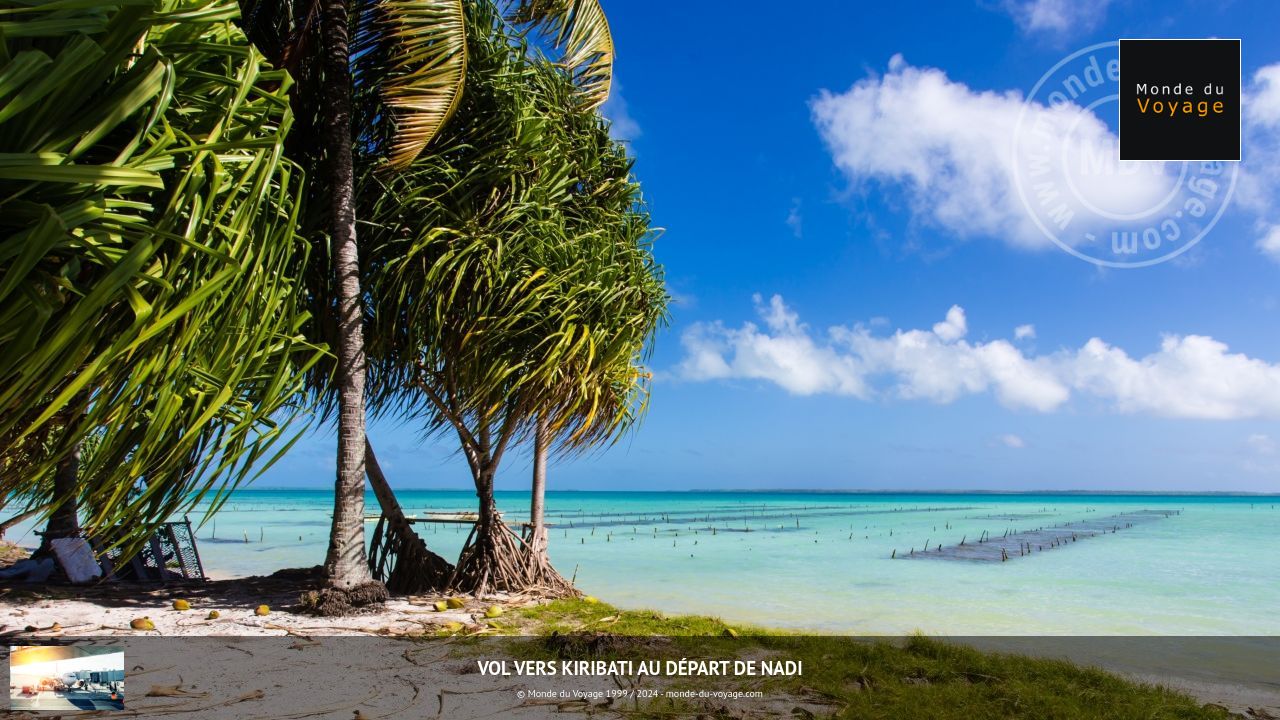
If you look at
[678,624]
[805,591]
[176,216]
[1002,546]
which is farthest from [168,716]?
[1002,546]

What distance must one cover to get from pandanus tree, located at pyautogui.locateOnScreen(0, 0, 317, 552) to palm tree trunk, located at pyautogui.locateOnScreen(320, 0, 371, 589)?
2560 millimetres

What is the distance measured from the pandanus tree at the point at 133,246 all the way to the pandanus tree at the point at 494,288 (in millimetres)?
2638

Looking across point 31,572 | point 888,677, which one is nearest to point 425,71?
point 888,677

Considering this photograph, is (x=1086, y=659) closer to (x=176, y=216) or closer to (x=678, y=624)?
(x=678, y=624)

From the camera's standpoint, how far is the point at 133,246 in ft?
5.63

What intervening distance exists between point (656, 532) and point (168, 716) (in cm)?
2285

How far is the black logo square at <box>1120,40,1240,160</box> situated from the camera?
5941 mm

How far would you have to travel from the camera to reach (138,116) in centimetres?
179

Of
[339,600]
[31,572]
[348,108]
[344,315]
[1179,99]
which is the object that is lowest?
[31,572]

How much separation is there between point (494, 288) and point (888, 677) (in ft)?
11.1

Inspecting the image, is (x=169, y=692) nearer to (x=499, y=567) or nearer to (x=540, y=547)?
(x=499, y=567)

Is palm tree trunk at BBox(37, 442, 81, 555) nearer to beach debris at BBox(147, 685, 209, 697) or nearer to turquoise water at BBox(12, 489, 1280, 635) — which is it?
beach debris at BBox(147, 685, 209, 697)

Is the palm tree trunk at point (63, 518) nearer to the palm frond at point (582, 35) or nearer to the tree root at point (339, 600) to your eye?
the tree root at point (339, 600)

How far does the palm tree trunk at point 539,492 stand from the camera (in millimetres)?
6004
